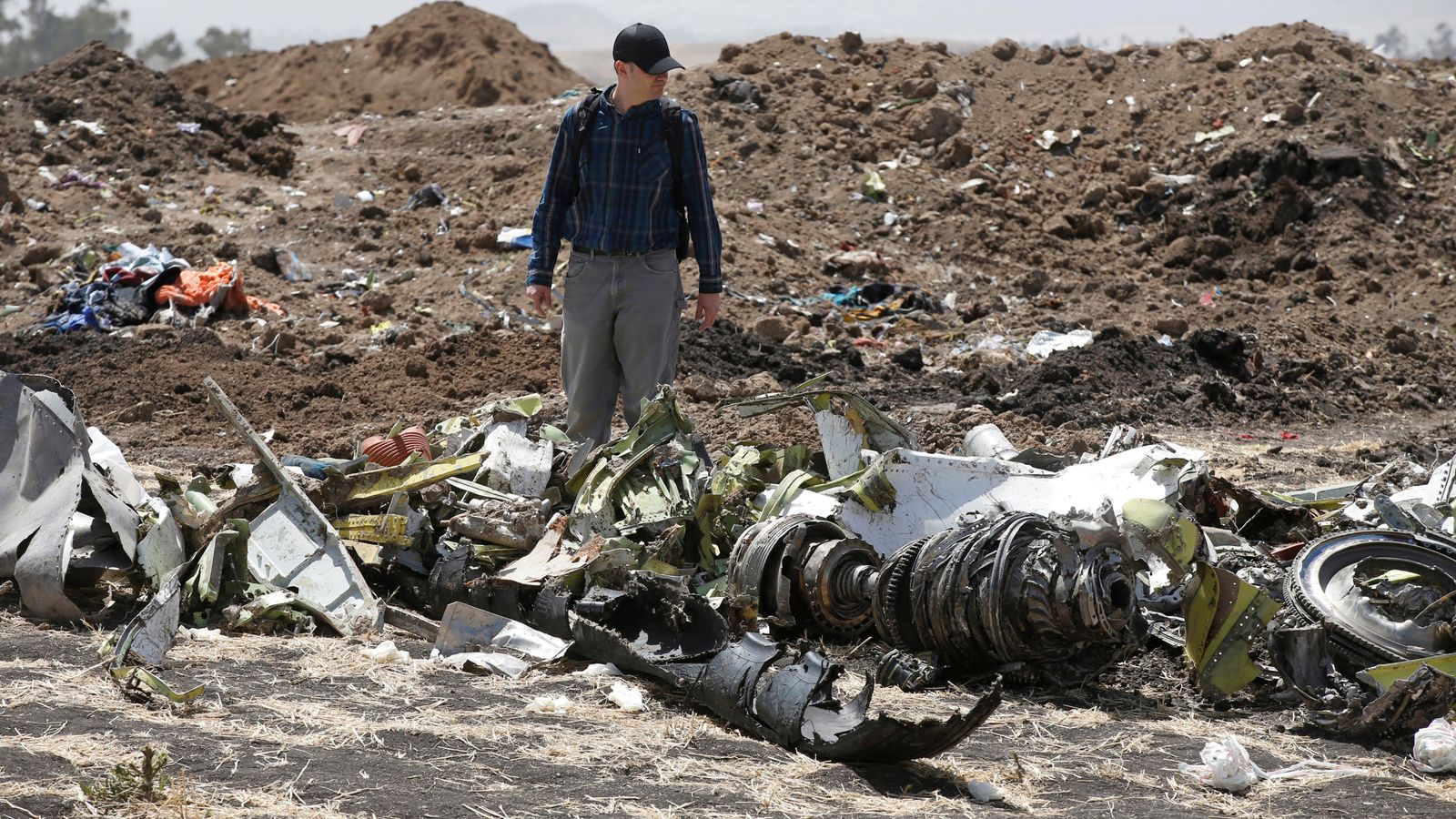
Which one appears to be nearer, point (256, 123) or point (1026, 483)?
point (1026, 483)

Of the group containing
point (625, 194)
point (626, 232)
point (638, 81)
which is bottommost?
point (626, 232)

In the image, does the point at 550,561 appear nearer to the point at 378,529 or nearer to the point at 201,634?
the point at 378,529

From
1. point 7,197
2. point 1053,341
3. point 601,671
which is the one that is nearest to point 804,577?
point 601,671

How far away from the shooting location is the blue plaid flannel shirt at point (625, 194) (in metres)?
5.64

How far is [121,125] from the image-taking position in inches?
674

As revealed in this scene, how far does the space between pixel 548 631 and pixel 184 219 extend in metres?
12.0

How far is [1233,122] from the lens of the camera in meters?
17.6

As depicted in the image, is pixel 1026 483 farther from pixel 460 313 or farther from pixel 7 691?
pixel 460 313

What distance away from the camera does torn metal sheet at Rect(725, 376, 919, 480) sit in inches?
223

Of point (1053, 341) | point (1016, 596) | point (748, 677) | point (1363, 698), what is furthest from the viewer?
point (1053, 341)

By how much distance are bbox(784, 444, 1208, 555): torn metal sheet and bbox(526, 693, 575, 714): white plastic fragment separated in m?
1.49

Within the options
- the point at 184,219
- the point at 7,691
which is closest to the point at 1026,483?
the point at 7,691

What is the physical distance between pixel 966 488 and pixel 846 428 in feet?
2.16

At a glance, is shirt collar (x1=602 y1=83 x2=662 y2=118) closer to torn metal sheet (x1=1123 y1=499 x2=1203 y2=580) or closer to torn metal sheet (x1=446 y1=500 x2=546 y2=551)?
torn metal sheet (x1=446 y1=500 x2=546 y2=551)
